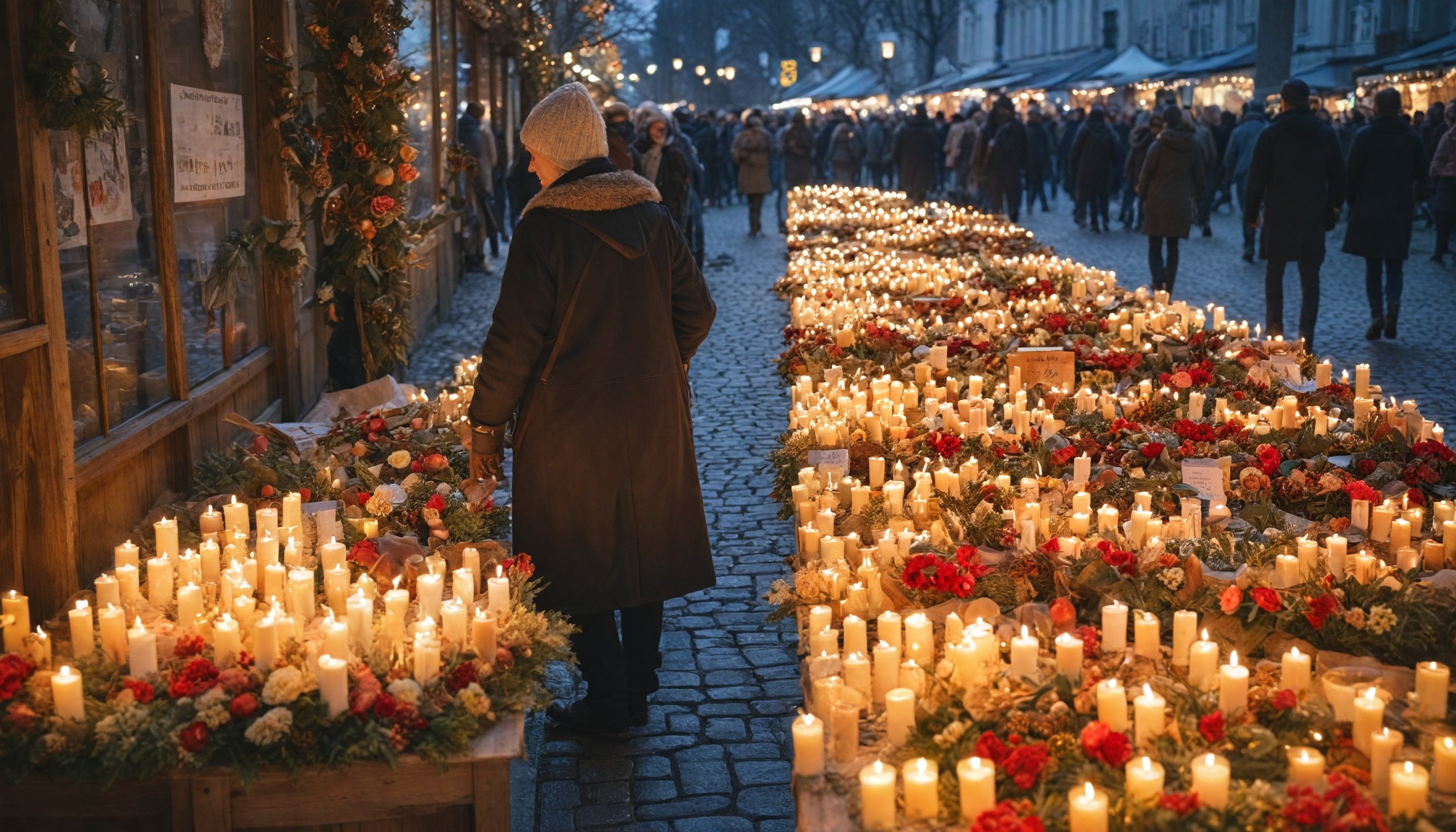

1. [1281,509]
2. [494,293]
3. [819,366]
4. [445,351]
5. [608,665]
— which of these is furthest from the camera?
[494,293]

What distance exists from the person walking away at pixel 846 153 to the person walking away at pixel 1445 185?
1192 cm

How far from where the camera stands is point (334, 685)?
3.42m

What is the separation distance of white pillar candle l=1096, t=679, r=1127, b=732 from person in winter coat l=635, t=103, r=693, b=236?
1062 centimetres

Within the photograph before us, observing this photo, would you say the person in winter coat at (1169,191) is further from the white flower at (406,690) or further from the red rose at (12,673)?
the red rose at (12,673)

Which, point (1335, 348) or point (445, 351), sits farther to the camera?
point (445, 351)

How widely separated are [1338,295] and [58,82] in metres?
13.2

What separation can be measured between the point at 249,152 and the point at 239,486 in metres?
2.09

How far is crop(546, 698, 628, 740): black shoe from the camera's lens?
479 centimetres

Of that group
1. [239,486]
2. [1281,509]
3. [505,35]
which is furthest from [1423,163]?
[505,35]

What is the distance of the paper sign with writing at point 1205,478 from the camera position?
5184 millimetres

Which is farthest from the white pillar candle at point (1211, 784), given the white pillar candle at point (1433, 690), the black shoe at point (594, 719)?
the black shoe at point (594, 719)

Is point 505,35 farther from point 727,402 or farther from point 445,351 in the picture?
point 727,402

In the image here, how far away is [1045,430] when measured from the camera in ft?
20.0

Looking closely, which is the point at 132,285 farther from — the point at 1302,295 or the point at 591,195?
the point at 1302,295
